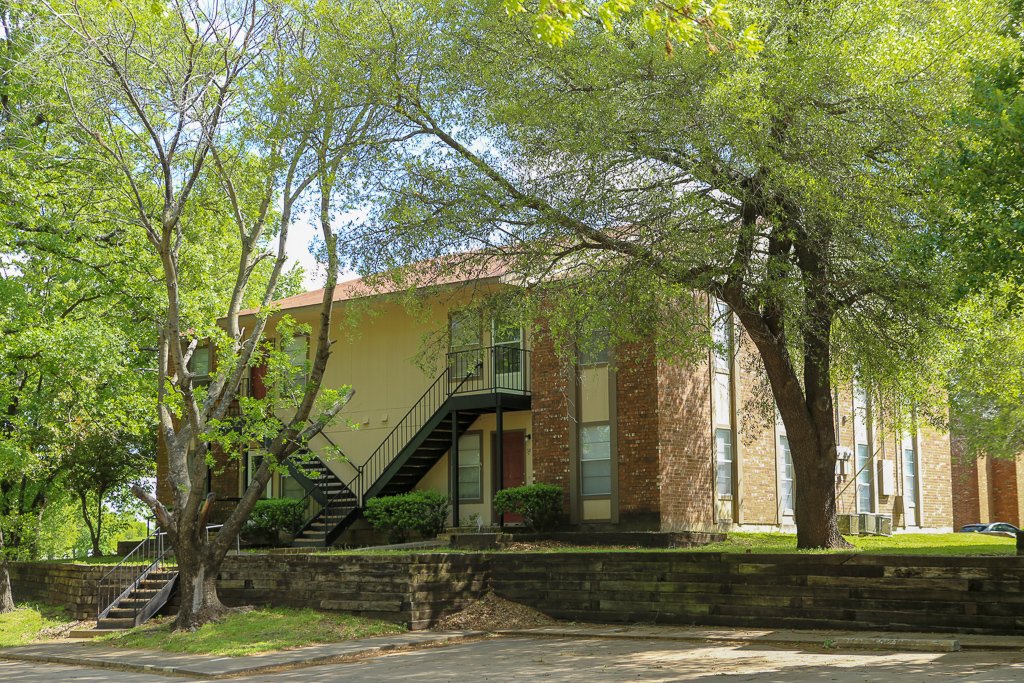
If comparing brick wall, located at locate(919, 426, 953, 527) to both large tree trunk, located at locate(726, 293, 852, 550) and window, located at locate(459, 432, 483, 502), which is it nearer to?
window, located at locate(459, 432, 483, 502)

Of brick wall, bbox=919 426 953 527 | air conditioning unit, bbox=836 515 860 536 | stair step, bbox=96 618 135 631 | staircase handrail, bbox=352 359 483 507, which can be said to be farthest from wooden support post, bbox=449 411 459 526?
brick wall, bbox=919 426 953 527

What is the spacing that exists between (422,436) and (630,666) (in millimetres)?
12450

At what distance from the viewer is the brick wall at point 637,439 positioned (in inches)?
819

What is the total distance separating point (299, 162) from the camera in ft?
51.4

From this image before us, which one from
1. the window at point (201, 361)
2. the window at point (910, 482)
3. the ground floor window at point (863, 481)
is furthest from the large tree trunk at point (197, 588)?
the window at point (910, 482)

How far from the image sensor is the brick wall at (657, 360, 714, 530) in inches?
827

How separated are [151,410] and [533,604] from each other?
38.6 ft

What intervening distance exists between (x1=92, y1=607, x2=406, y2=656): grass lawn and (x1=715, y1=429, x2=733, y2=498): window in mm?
9647

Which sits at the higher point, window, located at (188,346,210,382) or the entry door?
window, located at (188,346,210,382)

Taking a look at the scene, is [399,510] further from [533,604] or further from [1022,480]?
[1022,480]

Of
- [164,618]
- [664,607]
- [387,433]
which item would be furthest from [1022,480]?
[164,618]

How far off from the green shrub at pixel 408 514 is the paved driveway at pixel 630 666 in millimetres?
8471

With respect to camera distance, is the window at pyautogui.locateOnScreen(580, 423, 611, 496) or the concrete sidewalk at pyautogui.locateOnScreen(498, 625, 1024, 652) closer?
the concrete sidewalk at pyautogui.locateOnScreen(498, 625, 1024, 652)

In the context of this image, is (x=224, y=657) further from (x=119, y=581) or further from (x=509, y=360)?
(x=509, y=360)
